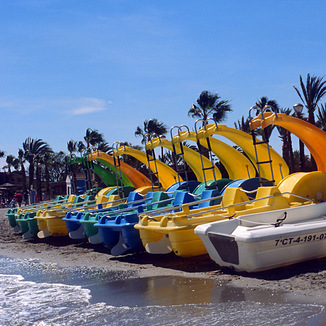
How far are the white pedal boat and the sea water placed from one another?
58 centimetres

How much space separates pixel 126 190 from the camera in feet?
57.0

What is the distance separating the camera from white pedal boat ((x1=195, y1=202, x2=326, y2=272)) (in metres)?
7.99

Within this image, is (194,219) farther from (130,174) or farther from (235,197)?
(130,174)

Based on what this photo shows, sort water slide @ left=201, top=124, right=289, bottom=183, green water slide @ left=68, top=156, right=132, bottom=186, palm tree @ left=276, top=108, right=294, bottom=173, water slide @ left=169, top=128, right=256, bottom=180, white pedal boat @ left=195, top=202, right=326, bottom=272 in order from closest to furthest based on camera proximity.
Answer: white pedal boat @ left=195, top=202, right=326, bottom=272 < water slide @ left=201, top=124, right=289, bottom=183 < water slide @ left=169, top=128, right=256, bottom=180 < green water slide @ left=68, top=156, right=132, bottom=186 < palm tree @ left=276, top=108, right=294, bottom=173

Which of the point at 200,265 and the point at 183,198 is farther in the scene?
the point at 183,198

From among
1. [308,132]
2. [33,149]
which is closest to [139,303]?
[308,132]

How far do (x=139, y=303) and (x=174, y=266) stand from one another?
9.34 ft

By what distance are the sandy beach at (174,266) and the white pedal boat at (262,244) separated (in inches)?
6.7

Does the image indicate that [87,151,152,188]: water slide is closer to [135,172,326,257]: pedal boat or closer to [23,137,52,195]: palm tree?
[135,172,326,257]: pedal boat

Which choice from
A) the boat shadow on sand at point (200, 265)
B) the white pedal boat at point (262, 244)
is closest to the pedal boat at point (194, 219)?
the boat shadow on sand at point (200, 265)

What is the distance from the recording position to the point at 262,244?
7973 millimetres

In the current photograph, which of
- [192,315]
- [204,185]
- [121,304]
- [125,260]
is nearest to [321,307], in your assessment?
[192,315]

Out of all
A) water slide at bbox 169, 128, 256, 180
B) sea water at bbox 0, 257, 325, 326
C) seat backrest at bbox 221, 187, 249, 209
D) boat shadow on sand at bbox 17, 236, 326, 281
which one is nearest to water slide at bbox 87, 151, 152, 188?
boat shadow on sand at bbox 17, 236, 326, 281

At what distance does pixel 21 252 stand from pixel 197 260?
7280 millimetres
